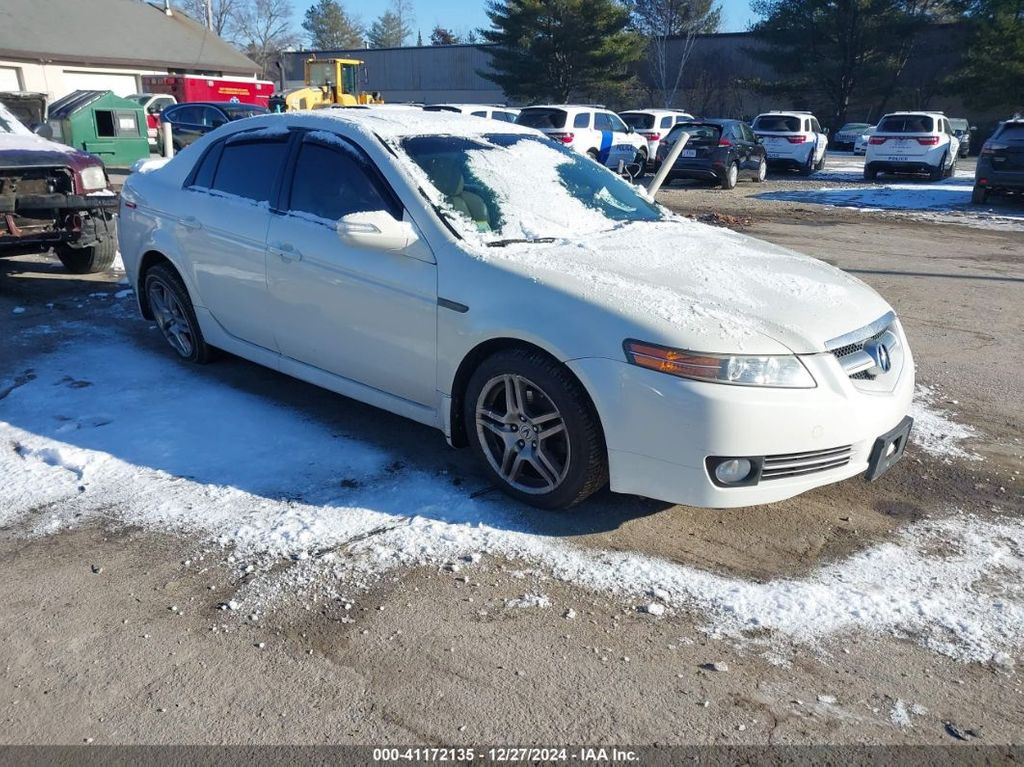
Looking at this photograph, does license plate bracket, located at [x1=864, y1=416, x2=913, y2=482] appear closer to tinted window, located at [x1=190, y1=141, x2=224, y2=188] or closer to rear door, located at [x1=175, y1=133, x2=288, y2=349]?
rear door, located at [x1=175, y1=133, x2=288, y2=349]

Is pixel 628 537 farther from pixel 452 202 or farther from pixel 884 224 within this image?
pixel 884 224

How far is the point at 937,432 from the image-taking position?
4.88 m

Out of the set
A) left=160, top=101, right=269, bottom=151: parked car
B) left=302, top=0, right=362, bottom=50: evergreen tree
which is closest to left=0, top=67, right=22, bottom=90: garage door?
left=160, top=101, right=269, bottom=151: parked car

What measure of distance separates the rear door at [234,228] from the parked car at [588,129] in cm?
1435

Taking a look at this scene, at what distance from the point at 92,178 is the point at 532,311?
6.35 m

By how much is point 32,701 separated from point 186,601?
1.99 ft

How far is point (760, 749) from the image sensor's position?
8.05 ft

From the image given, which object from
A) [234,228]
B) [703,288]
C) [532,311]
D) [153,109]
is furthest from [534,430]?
[153,109]

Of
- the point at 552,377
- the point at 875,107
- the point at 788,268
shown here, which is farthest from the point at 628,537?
the point at 875,107

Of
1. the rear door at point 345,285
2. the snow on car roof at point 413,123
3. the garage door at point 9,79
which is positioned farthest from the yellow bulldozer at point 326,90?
the rear door at point 345,285

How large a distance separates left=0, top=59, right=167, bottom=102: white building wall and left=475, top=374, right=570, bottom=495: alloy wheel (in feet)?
110

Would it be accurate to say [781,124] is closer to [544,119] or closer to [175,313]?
[544,119]

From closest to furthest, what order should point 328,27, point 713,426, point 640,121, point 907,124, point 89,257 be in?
1. point 713,426
2. point 89,257
3. point 907,124
4. point 640,121
5. point 328,27

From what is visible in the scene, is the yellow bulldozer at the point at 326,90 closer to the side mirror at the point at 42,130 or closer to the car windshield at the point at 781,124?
the car windshield at the point at 781,124
